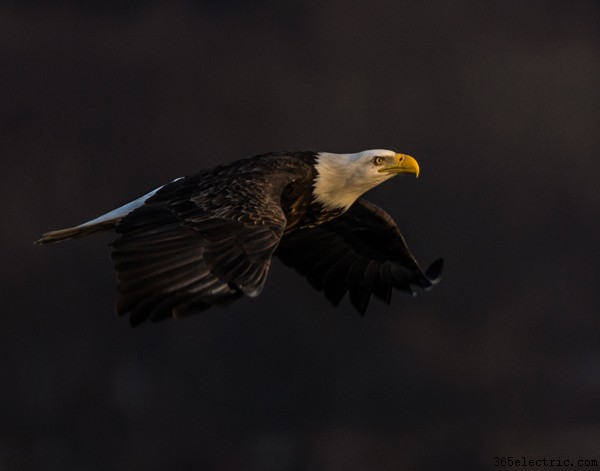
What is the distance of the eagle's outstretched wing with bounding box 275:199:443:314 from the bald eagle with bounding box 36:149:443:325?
1 centimetres

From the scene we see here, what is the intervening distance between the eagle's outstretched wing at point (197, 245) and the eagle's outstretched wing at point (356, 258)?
262 cm

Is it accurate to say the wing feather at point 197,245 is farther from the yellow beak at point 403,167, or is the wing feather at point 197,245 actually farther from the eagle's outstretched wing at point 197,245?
the yellow beak at point 403,167

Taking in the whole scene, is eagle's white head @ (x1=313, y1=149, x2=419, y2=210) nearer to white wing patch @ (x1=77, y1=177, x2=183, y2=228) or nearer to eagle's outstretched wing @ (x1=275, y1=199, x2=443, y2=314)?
eagle's outstretched wing @ (x1=275, y1=199, x2=443, y2=314)

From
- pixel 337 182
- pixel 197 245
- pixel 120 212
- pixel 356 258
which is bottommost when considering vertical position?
pixel 356 258

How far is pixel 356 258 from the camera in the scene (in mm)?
15250

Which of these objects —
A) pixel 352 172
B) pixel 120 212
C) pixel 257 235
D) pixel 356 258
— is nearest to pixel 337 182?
pixel 352 172

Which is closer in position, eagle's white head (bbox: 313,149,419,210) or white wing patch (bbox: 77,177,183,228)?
white wing patch (bbox: 77,177,183,228)

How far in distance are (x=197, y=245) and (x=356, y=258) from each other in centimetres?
453

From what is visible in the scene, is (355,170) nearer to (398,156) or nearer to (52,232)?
(398,156)

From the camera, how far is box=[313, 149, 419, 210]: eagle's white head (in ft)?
44.4

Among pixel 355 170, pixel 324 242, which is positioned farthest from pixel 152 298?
pixel 324 242

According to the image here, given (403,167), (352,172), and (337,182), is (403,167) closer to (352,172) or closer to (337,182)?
(352,172)

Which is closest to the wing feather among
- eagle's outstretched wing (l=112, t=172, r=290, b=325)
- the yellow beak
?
eagle's outstretched wing (l=112, t=172, r=290, b=325)

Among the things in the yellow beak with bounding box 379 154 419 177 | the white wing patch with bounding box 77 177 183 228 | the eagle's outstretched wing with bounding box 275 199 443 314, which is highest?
the white wing patch with bounding box 77 177 183 228
